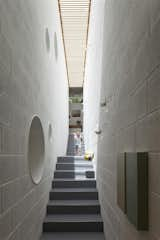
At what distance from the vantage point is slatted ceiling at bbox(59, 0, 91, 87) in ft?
20.0

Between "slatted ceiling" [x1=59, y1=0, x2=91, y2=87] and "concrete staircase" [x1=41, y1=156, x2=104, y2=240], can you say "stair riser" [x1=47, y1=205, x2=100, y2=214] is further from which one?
"slatted ceiling" [x1=59, y1=0, x2=91, y2=87]

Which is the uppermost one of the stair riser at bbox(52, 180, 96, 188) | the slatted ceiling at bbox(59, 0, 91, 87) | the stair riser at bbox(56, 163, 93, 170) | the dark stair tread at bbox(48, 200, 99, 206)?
the slatted ceiling at bbox(59, 0, 91, 87)

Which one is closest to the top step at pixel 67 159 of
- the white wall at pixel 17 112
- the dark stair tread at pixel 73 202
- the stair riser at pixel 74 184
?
the stair riser at pixel 74 184

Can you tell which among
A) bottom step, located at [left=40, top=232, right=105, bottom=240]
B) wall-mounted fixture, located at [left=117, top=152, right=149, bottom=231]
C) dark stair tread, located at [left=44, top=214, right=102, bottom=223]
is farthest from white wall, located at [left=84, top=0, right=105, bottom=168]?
wall-mounted fixture, located at [left=117, top=152, right=149, bottom=231]

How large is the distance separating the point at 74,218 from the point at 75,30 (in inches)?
209

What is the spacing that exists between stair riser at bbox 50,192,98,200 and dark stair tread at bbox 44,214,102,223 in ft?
1.33

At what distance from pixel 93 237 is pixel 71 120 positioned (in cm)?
1424

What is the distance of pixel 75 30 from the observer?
7168mm

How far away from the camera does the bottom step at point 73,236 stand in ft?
10.8

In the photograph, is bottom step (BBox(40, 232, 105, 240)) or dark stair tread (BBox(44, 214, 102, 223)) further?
dark stair tread (BBox(44, 214, 102, 223))

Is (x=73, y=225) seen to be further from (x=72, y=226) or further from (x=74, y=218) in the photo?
(x=74, y=218)

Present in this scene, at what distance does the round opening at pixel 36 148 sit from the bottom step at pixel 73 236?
34.3 inches

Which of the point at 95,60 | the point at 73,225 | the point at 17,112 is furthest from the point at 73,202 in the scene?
the point at 95,60

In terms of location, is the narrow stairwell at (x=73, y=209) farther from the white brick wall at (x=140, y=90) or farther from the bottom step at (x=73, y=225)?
the white brick wall at (x=140, y=90)
